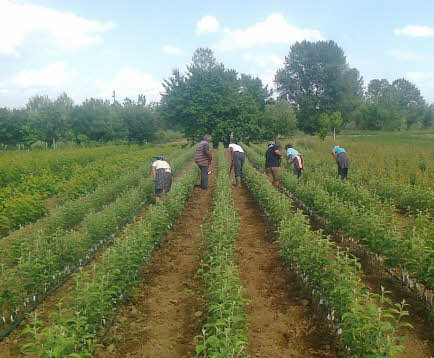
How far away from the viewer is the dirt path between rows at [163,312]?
174 inches

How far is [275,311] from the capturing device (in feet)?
17.1

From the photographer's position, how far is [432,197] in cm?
904

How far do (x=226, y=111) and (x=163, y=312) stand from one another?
38.1 metres

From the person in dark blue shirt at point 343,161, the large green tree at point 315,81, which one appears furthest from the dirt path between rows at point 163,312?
the large green tree at point 315,81

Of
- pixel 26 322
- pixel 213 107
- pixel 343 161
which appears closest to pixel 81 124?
pixel 213 107

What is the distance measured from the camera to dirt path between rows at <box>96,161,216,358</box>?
14.5 feet

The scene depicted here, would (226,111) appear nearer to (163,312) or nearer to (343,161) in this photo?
(343,161)

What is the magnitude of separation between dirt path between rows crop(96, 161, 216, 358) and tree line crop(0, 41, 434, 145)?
3139 cm

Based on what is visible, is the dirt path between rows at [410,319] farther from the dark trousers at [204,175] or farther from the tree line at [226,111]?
the tree line at [226,111]

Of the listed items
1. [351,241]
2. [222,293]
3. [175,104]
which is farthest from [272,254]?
[175,104]

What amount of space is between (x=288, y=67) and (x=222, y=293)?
67711 millimetres

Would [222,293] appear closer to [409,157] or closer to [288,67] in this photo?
[409,157]

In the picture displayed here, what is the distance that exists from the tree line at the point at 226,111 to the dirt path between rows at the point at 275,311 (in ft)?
101

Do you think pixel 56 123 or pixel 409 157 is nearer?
pixel 409 157
